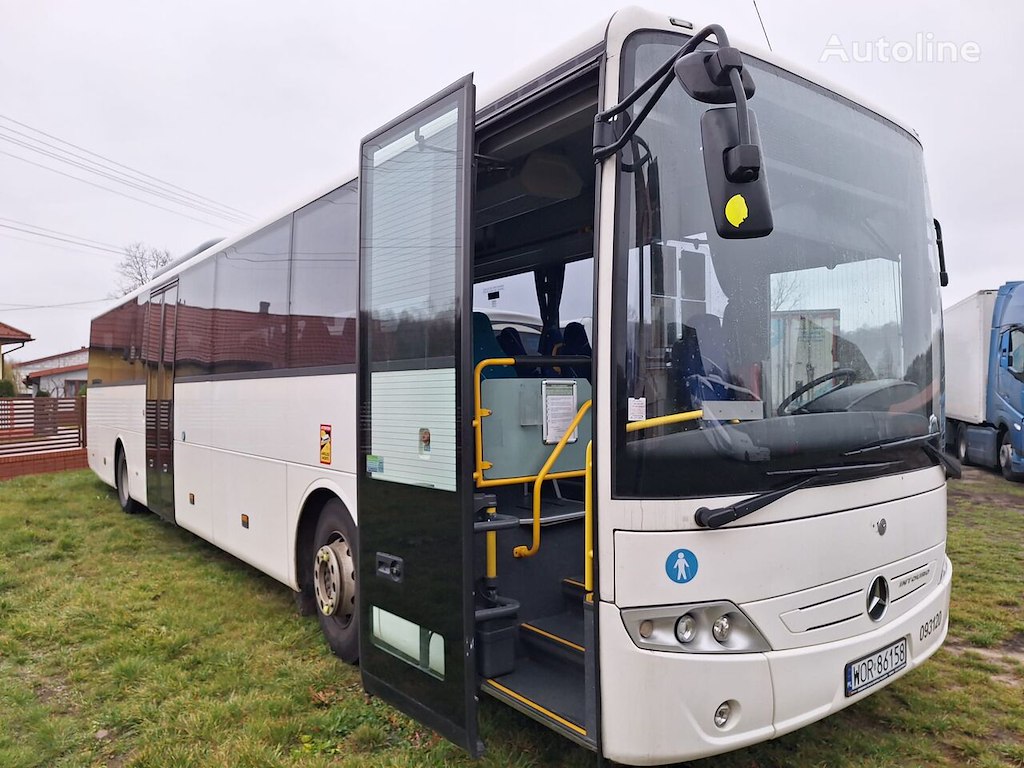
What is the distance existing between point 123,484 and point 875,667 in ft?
33.1

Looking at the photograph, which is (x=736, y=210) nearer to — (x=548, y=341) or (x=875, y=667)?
(x=875, y=667)

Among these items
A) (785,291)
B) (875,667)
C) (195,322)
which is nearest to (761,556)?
(875,667)

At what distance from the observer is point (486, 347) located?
15.5 ft

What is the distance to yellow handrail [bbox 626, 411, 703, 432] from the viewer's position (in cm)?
291

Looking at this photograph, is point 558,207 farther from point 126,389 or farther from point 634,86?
point 126,389

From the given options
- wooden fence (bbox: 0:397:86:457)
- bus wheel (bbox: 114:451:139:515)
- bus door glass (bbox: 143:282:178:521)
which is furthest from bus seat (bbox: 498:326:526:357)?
wooden fence (bbox: 0:397:86:457)

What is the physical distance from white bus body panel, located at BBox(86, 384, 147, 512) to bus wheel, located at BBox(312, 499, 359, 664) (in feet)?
17.1

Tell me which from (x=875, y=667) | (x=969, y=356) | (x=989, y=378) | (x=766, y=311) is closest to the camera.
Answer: (x=766, y=311)

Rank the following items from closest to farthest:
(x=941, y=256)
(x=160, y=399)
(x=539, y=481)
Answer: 1. (x=539, y=481)
2. (x=941, y=256)
3. (x=160, y=399)

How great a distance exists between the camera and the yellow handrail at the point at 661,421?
9.55 feet

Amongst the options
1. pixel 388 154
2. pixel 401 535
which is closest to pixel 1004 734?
pixel 401 535

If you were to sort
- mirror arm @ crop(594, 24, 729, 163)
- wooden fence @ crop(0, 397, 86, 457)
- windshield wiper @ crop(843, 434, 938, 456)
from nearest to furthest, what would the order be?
mirror arm @ crop(594, 24, 729, 163) < windshield wiper @ crop(843, 434, 938, 456) < wooden fence @ crop(0, 397, 86, 457)

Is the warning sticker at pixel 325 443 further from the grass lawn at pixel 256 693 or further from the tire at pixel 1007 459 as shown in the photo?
the tire at pixel 1007 459

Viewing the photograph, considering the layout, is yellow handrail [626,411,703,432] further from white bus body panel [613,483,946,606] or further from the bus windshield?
white bus body panel [613,483,946,606]
